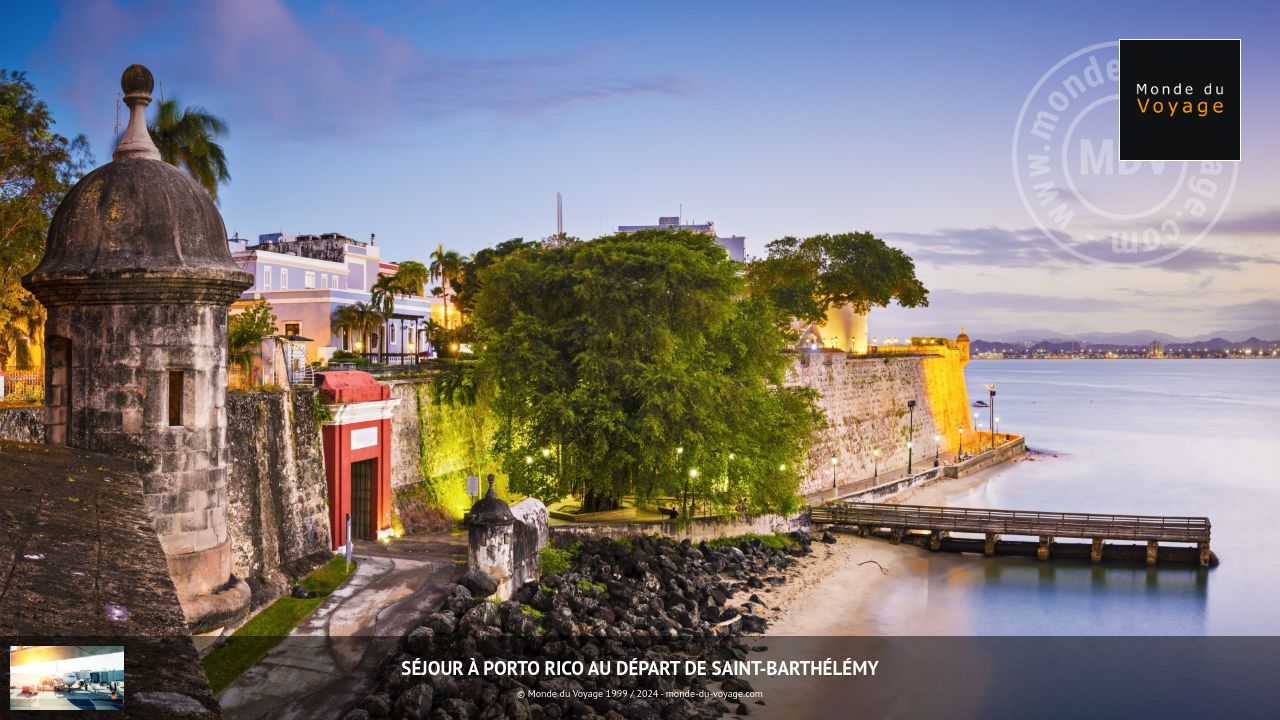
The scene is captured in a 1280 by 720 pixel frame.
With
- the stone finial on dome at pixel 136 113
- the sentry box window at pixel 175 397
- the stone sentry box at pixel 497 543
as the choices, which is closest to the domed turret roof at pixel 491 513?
the stone sentry box at pixel 497 543

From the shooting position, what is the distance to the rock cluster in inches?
665

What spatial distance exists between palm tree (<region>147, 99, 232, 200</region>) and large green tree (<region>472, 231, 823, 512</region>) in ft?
35.7

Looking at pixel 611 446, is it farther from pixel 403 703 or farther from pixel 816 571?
pixel 403 703

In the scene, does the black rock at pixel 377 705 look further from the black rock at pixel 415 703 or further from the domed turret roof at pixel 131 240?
the domed turret roof at pixel 131 240

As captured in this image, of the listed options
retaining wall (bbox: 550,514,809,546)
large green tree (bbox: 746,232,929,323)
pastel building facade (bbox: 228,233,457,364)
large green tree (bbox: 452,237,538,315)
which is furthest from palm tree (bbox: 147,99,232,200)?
large green tree (bbox: 746,232,929,323)

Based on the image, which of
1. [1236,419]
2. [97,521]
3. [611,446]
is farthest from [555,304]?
[1236,419]

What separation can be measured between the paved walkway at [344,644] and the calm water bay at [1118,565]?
14.7 metres

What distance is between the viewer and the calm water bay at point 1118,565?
101ft

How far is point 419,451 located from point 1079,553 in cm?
2701

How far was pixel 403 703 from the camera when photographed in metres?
15.5

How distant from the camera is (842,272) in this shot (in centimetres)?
6725

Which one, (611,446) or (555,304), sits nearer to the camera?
(611,446)

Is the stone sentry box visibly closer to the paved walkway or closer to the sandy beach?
the paved walkway

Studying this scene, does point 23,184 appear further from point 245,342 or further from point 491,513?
point 491,513
